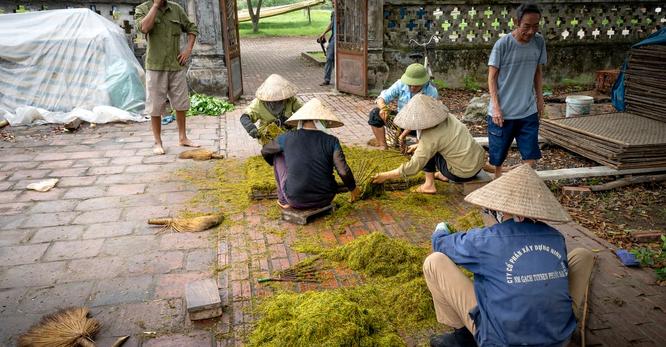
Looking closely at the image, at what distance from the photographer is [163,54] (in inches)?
251

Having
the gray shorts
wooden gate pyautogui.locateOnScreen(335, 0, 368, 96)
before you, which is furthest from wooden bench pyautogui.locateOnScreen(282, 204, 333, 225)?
wooden gate pyautogui.locateOnScreen(335, 0, 368, 96)

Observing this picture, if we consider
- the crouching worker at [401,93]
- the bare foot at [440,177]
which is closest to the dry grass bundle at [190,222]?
the crouching worker at [401,93]

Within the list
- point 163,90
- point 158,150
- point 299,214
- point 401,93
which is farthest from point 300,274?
point 163,90

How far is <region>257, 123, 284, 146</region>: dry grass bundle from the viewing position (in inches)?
222

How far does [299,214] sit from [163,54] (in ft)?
10.4

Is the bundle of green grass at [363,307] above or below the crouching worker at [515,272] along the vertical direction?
below

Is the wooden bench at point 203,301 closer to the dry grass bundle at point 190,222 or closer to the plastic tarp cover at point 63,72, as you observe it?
the dry grass bundle at point 190,222

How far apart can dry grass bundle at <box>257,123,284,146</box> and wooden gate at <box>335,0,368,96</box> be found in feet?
14.8

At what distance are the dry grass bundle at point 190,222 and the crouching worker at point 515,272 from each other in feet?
7.67

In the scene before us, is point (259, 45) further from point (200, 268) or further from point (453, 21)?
point (200, 268)

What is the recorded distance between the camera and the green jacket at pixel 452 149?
4812mm

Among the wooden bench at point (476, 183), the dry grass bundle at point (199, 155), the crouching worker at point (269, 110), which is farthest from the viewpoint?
the dry grass bundle at point (199, 155)

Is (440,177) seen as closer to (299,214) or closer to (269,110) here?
(299,214)

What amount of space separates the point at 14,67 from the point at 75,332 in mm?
7050
